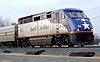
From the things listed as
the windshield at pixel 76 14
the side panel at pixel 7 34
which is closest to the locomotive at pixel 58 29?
the windshield at pixel 76 14

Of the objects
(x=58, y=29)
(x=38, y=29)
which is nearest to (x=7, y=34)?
(x=38, y=29)

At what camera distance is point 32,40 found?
3019 centimetres

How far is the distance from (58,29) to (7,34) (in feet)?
50.0

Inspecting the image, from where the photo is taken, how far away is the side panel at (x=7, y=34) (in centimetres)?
3666

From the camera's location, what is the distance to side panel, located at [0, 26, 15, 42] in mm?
36659

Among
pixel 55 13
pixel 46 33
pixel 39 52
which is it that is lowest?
pixel 39 52

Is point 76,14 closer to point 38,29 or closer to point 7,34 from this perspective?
point 38,29

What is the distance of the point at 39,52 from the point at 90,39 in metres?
7.21

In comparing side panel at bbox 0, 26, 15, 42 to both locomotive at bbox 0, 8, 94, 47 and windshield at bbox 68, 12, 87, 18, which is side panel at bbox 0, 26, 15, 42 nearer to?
locomotive at bbox 0, 8, 94, 47

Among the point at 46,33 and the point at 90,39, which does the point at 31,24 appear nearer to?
the point at 46,33

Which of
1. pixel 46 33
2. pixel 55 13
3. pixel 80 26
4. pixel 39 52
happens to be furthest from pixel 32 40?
pixel 39 52

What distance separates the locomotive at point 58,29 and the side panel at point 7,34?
3.91 metres

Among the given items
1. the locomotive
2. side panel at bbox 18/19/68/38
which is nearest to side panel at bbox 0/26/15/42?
side panel at bbox 18/19/68/38

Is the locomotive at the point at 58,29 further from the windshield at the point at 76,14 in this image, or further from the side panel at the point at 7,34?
the side panel at the point at 7,34
